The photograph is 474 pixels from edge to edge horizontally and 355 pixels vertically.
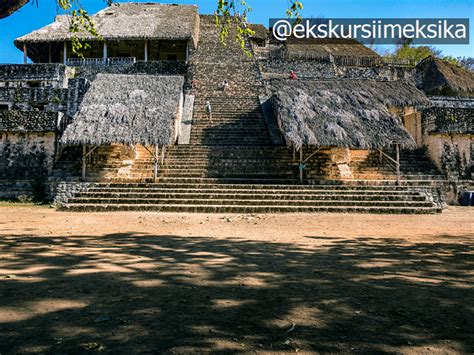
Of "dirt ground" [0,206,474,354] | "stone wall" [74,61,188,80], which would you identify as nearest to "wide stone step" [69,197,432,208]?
"dirt ground" [0,206,474,354]

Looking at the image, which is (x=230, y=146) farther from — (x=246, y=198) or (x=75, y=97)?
(x=75, y=97)

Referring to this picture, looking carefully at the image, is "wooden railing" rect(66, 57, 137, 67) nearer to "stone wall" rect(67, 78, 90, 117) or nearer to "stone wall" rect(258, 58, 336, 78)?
"stone wall" rect(67, 78, 90, 117)

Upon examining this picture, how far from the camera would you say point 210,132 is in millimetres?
14906

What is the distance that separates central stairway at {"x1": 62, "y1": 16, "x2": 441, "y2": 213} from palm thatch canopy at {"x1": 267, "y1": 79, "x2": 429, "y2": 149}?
1.28 m

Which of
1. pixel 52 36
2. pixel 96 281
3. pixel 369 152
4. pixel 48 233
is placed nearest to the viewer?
pixel 96 281

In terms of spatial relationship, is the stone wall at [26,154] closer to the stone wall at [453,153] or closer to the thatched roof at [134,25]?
the thatched roof at [134,25]

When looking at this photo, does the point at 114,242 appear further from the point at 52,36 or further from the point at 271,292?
the point at 52,36

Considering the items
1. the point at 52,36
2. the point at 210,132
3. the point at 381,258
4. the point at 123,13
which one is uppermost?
the point at 123,13

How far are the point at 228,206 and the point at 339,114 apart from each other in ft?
20.5

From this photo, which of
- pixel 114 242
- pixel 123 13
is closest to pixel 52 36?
pixel 123 13

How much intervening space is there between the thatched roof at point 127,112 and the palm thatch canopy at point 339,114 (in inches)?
167

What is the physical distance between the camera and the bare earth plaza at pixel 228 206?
233cm

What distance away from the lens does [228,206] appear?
9.70 meters

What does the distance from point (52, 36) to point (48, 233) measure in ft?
72.9
